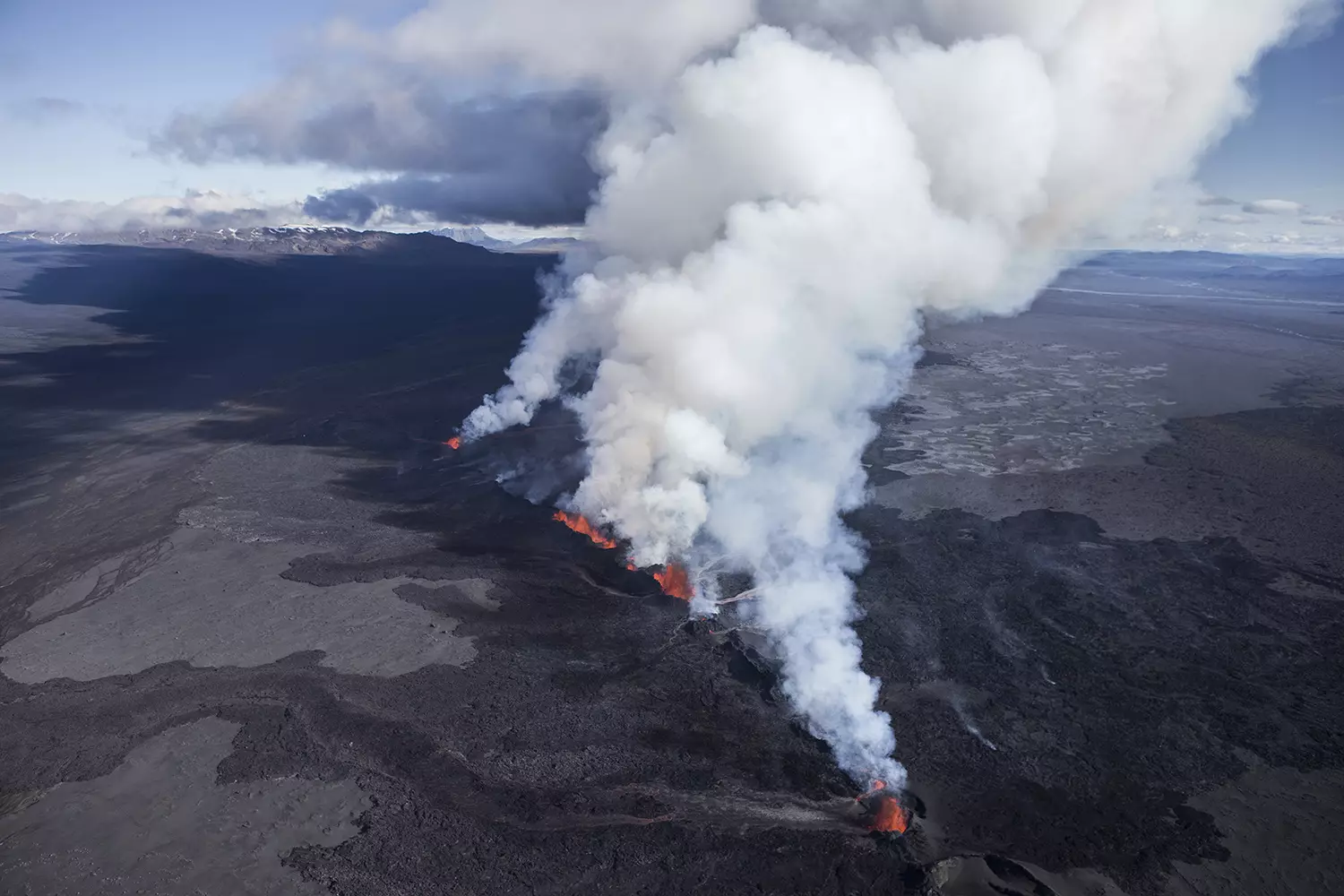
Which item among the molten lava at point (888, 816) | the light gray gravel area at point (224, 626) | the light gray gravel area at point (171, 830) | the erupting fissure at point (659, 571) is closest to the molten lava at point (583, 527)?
the erupting fissure at point (659, 571)

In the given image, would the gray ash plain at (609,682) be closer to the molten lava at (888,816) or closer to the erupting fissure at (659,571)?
the molten lava at (888,816)

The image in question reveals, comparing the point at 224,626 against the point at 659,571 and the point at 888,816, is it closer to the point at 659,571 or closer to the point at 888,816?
the point at 659,571

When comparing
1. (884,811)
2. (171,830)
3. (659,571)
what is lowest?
(171,830)

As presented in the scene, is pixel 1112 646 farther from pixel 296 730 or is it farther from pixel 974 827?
pixel 296 730

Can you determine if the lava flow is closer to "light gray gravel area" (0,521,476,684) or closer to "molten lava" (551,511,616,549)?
"light gray gravel area" (0,521,476,684)

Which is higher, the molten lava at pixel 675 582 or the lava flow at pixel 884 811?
the lava flow at pixel 884 811

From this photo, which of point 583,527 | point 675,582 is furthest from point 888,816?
point 583,527

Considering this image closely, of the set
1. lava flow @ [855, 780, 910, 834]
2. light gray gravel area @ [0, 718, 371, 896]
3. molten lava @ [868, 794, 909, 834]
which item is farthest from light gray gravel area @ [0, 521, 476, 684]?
molten lava @ [868, 794, 909, 834]
